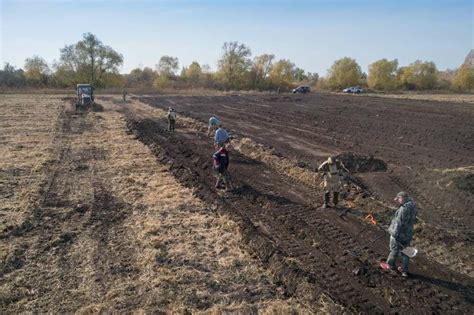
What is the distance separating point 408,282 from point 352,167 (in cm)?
817

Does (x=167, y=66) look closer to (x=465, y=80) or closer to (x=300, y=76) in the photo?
(x=300, y=76)

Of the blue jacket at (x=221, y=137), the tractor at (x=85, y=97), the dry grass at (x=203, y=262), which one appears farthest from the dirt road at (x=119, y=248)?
the tractor at (x=85, y=97)

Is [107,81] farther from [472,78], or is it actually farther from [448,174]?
[448,174]

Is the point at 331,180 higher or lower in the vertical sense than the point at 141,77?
lower

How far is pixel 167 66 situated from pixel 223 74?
16906 mm

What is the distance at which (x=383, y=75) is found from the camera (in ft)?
310

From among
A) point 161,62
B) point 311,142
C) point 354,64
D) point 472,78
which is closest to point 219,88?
point 161,62

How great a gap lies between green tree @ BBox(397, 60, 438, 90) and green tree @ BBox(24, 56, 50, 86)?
7990cm

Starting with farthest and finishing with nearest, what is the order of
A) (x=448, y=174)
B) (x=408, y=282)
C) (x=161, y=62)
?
1. (x=161, y=62)
2. (x=448, y=174)
3. (x=408, y=282)

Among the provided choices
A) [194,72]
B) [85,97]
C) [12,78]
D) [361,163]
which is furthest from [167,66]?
[361,163]

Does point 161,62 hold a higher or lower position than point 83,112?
higher

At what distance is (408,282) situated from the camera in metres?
8.07

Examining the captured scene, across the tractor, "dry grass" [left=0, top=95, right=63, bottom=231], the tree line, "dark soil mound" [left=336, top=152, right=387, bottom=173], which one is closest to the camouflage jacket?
"dark soil mound" [left=336, top=152, right=387, bottom=173]

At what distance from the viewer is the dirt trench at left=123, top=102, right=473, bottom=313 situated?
298 inches
